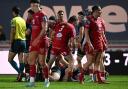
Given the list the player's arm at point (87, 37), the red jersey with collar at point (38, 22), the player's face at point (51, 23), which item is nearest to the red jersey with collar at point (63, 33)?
the player's face at point (51, 23)

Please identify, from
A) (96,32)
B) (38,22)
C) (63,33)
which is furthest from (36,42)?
(63,33)

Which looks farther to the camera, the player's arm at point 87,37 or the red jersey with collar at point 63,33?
the red jersey with collar at point 63,33

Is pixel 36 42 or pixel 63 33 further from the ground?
pixel 63 33

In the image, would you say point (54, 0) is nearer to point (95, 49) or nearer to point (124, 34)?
point (124, 34)

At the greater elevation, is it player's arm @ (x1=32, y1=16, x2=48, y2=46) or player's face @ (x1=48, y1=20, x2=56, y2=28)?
player's face @ (x1=48, y1=20, x2=56, y2=28)

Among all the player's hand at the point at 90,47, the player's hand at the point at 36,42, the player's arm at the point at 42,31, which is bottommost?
the player's hand at the point at 90,47

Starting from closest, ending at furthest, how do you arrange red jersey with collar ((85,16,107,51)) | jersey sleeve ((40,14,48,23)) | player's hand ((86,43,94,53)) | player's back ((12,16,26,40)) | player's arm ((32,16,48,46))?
1. player's arm ((32,16,48,46))
2. jersey sleeve ((40,14,48,23))
3. player's hand ((86,43,94,53))
4. red jersey with collar ((85,16,107,51))
5. player's back ((12,16,26,40))

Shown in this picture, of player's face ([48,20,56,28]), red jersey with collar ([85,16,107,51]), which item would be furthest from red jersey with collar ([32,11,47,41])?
player's face ([48,20,56,28])

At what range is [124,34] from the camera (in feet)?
97.7

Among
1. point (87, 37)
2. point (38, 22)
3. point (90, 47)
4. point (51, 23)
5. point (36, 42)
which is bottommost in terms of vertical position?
point (90, 47)

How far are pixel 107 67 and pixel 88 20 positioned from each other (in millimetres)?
6366

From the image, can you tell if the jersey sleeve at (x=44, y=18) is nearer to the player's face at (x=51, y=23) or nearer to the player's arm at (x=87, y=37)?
the player's arm at (x=87, y=37)

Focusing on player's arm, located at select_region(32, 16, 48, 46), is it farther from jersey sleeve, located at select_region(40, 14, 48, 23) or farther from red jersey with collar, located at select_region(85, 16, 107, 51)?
red jersey with collar, located at select_region(85, 16, 107, 51)

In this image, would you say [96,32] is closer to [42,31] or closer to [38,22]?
[38,22]
